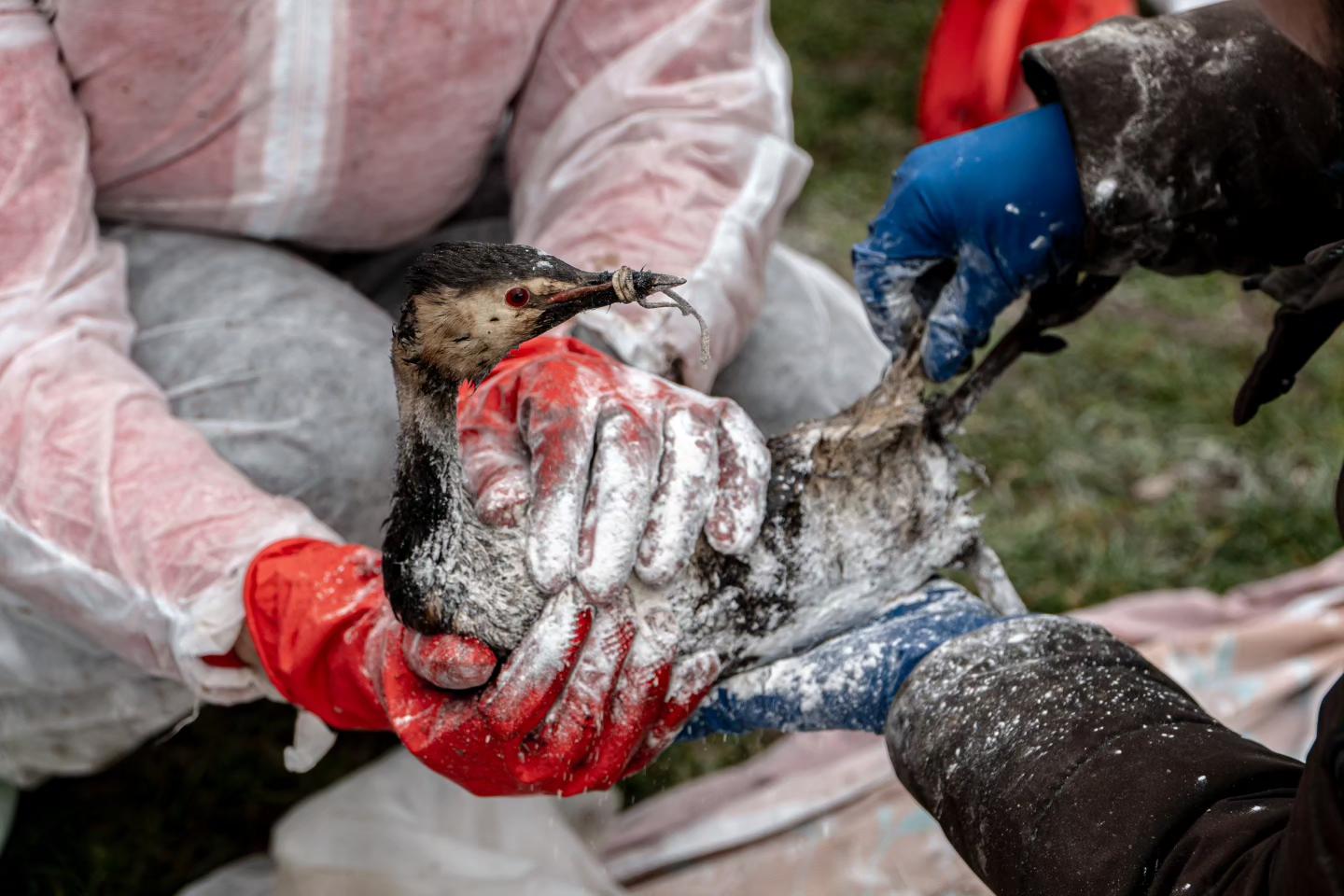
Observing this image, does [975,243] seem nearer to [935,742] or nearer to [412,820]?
[935,742]

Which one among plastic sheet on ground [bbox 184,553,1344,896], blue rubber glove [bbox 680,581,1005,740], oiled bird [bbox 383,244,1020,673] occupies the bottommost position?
plastic sheet on ground [bbox 184,553,1344,896]

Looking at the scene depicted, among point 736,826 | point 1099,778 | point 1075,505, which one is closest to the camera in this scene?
point 1099,778

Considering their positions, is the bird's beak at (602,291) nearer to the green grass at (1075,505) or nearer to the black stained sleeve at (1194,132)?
the black stained sleeve at (1194,132)

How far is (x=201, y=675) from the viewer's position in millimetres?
1646

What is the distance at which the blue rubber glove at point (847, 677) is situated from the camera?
1.54 m

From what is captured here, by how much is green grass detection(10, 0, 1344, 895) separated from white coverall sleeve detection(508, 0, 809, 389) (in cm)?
95

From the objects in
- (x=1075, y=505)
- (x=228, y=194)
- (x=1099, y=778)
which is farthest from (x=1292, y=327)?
(x=228, y=194)

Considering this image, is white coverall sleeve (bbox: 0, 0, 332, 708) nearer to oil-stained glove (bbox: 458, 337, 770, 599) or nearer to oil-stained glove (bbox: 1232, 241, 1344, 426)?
oil-stained glove (bbox: 458, 337, 770, 599)

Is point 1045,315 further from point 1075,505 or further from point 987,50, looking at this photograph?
point 987,50

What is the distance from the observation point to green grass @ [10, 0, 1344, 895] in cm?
228

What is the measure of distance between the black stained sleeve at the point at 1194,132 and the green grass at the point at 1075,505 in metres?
1.11

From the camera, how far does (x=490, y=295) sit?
1.22m

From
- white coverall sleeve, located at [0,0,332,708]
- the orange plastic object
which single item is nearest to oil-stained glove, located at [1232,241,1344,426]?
white coverall sleeve, located at [0,0,332,708]

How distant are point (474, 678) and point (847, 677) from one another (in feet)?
1.58
